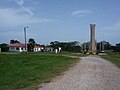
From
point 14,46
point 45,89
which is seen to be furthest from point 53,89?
point 14,46

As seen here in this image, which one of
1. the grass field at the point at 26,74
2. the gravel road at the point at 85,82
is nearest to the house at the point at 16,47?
the grass field at the point at 26,74

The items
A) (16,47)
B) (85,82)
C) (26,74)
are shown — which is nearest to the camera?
(85,82)

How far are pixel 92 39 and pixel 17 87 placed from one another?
119m

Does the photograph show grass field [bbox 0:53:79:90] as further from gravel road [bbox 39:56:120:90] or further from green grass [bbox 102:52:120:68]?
green grass [bbox 102:52:120:68]

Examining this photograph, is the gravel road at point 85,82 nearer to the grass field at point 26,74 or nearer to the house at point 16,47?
the grass field at point 26,74

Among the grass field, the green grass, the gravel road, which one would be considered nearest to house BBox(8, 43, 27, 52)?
the green grass

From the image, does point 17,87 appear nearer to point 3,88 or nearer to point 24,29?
point 3,88

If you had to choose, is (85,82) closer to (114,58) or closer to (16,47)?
(114,58)

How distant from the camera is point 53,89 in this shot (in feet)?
36.8

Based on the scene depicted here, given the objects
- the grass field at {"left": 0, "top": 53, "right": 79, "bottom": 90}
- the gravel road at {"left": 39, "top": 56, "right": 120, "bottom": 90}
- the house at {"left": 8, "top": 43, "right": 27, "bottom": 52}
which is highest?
the house at {"left": 8, "top": 43, "right": 27, "bottom": 52}

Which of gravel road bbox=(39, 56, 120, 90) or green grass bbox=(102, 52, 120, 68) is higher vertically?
green grass bbox=(102, 52, 120, 68)

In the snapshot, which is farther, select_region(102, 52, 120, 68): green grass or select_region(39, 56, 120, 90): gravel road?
select_region(102, 52, 120, 68): green grass

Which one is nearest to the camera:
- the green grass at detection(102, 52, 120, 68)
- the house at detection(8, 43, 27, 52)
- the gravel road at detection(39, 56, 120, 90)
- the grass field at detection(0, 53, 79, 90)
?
the gravel road at detection(39, 56, 120, 90)

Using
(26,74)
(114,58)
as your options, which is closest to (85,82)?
(26,74)
